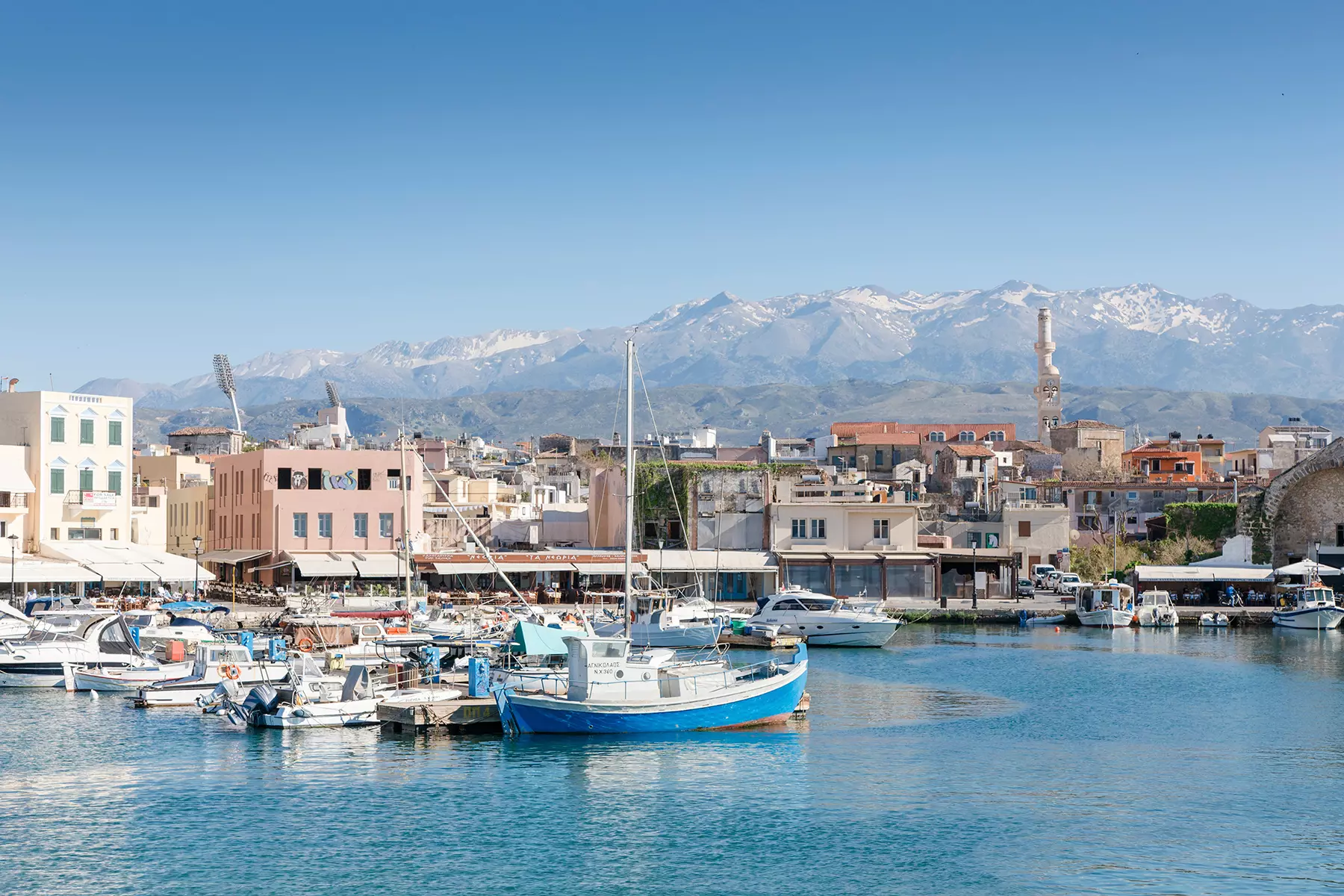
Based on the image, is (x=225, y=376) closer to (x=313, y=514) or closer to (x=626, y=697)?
(x=313, y=514)

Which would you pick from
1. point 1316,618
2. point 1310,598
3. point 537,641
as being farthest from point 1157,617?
point 537,641

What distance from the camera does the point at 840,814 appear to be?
3219cm

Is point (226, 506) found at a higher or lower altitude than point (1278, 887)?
higher

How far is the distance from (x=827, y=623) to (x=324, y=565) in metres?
Answer: 25.4

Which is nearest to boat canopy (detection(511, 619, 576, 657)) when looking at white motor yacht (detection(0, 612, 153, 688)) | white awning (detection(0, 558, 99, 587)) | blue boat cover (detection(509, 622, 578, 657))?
blue boat cover (detection(509, 622, 578, 657))

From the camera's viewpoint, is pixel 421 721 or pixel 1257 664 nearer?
pixel 421 721

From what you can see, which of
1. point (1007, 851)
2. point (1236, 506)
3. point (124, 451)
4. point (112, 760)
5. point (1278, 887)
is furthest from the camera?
point (1236, 506)

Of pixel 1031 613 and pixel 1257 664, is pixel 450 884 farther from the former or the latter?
pixel 1031 613

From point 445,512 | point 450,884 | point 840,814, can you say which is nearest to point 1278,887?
point 840,814

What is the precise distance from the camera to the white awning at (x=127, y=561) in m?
69.1

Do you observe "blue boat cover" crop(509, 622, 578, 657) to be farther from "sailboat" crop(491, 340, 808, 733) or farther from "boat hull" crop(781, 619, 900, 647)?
"boat hull" crop(781, 619, 900, 647)

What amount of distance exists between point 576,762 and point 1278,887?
53.6 feet

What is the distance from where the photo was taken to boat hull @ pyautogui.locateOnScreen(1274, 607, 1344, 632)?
254 feet

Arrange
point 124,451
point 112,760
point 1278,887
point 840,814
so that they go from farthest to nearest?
point 124,451 → point 112,760 → point 840,814 → point 1278,887
